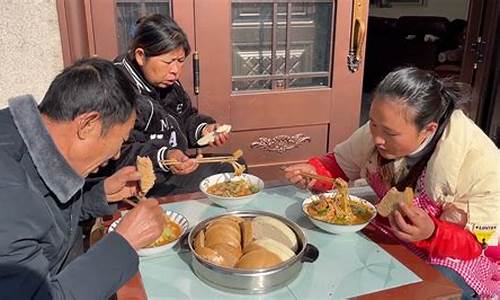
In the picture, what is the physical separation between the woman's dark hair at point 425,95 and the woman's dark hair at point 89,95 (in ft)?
2.94

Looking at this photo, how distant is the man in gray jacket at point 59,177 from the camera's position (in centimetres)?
98

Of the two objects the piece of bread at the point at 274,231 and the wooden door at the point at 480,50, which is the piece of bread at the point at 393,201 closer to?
the piece of bread at the point at 274,231

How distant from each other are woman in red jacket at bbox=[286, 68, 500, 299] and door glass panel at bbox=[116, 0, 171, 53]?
1477 millimetres

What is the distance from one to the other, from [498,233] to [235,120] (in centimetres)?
168

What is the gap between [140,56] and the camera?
7.21 ft

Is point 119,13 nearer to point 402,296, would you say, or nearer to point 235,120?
point 235,120

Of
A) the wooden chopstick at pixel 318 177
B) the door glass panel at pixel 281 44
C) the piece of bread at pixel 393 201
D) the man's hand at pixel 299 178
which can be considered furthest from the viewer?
the door glass panel at pixel 281 44

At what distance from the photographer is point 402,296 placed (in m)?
1.20

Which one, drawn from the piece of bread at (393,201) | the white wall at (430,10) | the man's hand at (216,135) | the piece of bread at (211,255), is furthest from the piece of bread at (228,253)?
the white wall at (430,10)

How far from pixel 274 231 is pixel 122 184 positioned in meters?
0.58

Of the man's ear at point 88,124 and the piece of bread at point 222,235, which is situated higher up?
the man's ear at point 88,124

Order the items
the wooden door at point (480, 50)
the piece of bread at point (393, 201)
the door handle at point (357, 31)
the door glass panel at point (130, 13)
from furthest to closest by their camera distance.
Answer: the wooden door at point (480, 50) < the door handle at point (357, 31) < the door glass panel at point (130, 13) < the piece of bread at point (393, 201)

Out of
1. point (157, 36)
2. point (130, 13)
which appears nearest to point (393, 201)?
point (157, 36)

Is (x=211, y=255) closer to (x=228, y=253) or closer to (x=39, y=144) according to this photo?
(x=228, y=253)
